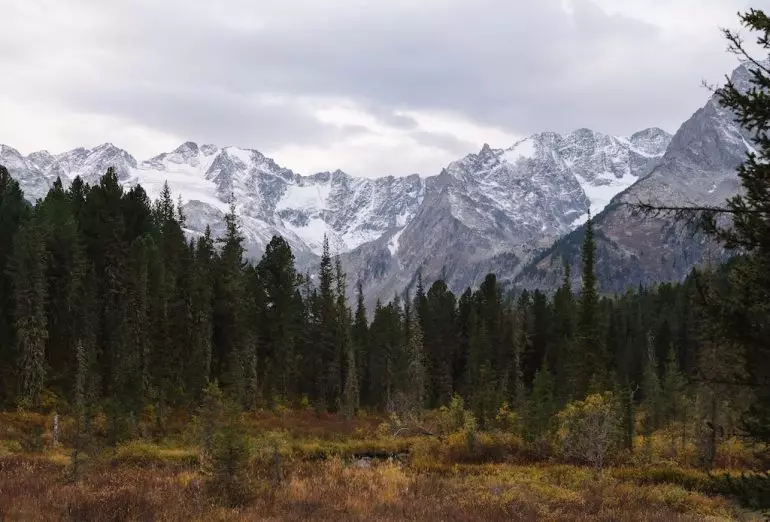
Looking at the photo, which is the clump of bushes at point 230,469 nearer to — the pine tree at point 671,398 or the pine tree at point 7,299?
the pine tree at point 7,299

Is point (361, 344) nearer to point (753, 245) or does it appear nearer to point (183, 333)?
point (183, 333)

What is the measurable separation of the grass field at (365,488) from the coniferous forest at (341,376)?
0.14m

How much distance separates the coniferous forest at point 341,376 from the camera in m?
9.18

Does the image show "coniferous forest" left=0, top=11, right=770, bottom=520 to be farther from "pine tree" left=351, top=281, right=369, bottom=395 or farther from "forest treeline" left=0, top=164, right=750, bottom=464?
"pine tree" left=351, top=281, right=369, bottom=395

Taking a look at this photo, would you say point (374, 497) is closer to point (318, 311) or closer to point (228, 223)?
point (228, 223)

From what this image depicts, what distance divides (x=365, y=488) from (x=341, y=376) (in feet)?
167

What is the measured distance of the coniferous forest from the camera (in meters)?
9.18

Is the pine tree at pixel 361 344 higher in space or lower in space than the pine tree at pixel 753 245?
lower

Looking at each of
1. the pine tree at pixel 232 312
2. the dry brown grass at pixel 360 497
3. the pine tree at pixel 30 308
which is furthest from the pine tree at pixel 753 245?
the pine tree at pixel 232 312

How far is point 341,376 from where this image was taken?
6775 centimetres

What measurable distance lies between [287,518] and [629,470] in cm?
1614

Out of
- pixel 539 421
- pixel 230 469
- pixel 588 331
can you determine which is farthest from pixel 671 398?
pixel 230 469

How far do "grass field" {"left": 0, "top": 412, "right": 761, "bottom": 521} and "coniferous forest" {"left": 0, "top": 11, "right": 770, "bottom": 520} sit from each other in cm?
14

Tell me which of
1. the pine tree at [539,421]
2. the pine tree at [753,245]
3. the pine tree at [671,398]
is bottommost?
the pine tree at [671,398]
